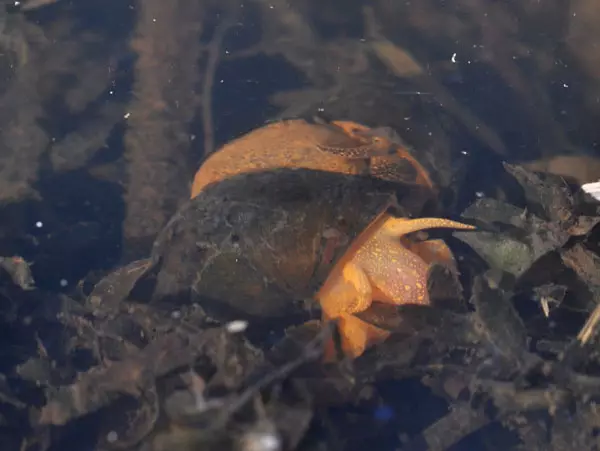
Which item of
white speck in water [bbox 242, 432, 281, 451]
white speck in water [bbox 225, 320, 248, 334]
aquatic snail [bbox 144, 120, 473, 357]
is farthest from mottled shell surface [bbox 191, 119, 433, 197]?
white speck in water [bbox 242, 432, 281, 451]

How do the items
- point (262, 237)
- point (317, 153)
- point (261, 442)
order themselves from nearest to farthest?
point (261, 442)
point (262, 237)
point (317, 153)

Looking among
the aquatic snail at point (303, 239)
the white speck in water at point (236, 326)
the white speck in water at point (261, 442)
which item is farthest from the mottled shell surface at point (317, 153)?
the white speck in water at point (261, 442)

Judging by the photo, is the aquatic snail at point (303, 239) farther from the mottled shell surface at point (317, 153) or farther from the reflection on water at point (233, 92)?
the reflection on water at point (233, 92)

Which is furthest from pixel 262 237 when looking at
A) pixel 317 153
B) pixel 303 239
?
pixel 317 153

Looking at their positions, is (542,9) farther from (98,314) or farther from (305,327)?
(98,314)

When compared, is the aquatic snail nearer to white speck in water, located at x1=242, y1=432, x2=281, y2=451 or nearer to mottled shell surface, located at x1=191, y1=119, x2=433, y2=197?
mottled shell surface, located at x1=191, y1=119, x2=433, y2=197

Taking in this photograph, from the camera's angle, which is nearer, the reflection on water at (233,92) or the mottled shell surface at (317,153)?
the mottled shell surface at (317,153)

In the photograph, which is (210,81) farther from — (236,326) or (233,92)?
(236,326)
